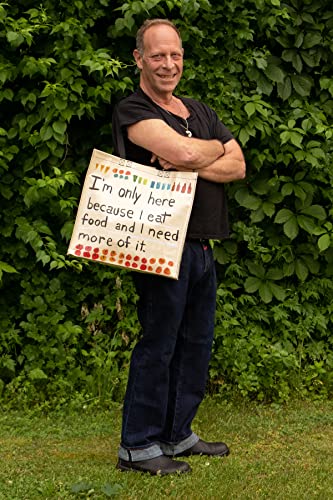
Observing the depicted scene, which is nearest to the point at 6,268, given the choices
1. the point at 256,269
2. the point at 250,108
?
the point at 256,269

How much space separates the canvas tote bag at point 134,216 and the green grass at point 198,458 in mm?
950

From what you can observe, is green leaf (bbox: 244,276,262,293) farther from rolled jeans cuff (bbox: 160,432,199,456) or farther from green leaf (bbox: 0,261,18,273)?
rolled jeans cuff (bbox: 160,432,199,456)

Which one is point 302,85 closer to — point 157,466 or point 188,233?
point 188,233

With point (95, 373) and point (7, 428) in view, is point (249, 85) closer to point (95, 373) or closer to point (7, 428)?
point (95, 373)

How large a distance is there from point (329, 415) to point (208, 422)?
72 cm

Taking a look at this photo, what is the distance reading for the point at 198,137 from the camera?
12.7ft

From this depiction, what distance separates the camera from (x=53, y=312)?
5324 mm

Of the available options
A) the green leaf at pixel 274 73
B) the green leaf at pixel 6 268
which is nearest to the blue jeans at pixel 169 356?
the green leaf at pixel 6 268

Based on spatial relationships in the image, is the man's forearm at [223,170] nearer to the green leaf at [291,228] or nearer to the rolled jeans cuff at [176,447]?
the rolled jeans cuff at [176,447]

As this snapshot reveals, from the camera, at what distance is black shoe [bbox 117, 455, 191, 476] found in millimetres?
3855

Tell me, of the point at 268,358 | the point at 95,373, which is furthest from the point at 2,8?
the point at 268,358

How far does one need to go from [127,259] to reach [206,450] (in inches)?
45.5

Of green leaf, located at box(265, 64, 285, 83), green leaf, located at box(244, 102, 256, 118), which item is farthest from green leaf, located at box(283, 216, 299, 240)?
green leaf, located at box(265, 64, 285, 83)

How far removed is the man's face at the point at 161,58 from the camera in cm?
375
